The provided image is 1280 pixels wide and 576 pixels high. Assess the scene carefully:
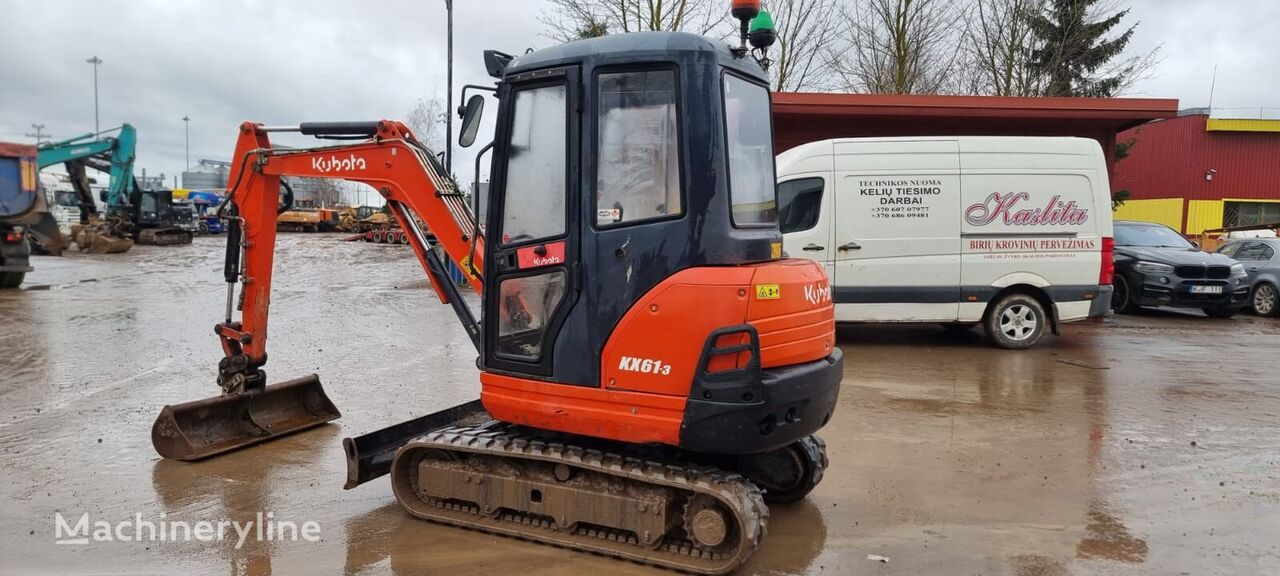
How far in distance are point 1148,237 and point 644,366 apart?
14.0m

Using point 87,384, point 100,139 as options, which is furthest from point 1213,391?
point 100,139

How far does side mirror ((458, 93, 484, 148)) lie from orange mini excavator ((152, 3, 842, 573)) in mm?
10

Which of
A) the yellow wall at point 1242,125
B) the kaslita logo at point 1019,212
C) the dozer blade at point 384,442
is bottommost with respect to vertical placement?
the dozer blade at point 384,442

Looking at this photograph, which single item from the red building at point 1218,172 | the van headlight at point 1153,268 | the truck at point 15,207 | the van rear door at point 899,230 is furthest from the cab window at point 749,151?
the red building at point 1218,172

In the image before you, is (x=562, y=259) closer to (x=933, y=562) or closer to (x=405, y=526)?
(x=405, y=526)

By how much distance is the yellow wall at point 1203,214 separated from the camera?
102ft

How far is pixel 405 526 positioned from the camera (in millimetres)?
4500

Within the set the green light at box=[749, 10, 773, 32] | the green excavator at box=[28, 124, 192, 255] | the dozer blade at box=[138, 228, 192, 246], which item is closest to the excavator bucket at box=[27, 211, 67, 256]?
the green excavator at box=[28, 124, 192, 255]

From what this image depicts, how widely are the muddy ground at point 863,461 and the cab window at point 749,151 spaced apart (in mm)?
1803

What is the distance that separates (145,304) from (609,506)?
13111 millimetres

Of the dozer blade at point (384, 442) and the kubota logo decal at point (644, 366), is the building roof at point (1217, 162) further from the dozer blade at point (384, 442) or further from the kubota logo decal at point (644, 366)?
the kubota logo decal at point (644, 366)

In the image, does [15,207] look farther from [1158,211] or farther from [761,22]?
A: [1158,211]

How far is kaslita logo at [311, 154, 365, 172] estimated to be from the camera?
5254mm

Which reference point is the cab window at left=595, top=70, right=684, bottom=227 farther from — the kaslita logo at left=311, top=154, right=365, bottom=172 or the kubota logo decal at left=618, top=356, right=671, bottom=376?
the kaslita logo at left=311, top=154, right=365, bottom=172
